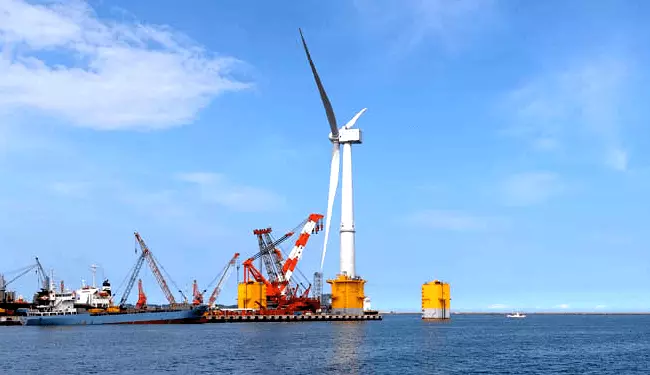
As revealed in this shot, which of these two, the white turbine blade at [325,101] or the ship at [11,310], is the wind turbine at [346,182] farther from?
the ship at [11,310]

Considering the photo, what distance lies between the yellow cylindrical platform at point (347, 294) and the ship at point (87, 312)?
34.5 meters

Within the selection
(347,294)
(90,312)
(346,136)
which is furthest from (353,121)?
(90,312)

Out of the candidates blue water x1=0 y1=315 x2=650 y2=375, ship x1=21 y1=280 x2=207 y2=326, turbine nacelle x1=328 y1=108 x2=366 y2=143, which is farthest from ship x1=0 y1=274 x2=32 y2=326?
turbine nacelle x1=328 y1=108 x2=366 y2=143

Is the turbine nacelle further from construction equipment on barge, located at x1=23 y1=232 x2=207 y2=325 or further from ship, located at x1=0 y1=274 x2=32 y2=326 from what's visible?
ship, located at x1=0 y1=274 x2=32 y2=326

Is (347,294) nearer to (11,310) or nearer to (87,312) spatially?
(87,312)

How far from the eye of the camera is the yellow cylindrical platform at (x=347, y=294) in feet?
601

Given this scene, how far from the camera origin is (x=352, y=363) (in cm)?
8038

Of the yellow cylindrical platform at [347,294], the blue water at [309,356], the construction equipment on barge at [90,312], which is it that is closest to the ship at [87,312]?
the construction equipment on barge at [90,312]

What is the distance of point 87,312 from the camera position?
173 meters

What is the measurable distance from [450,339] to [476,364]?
45.1 m

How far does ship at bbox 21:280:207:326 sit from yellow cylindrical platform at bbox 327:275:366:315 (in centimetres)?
3451

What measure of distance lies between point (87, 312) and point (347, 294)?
6277 cm

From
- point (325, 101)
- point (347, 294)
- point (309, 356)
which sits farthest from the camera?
point (347, 294)

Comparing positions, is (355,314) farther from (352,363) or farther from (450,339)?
(352,363)
